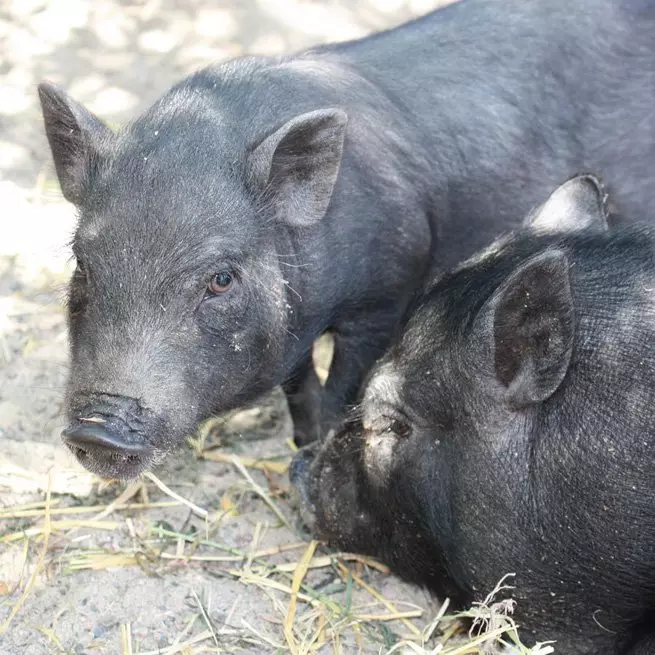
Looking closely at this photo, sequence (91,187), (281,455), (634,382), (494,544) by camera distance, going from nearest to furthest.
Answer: (634,382) < (494,544) < (91,187) < (281,455)

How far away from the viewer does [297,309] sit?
15.3ft

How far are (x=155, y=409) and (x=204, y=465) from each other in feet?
4.47

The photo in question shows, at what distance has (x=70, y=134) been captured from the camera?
180 inches

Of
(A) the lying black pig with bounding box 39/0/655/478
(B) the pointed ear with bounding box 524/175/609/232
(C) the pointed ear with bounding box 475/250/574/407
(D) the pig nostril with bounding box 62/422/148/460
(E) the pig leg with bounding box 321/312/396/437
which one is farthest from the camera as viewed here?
(E) the pig leg with bounding box 321/312/396/437

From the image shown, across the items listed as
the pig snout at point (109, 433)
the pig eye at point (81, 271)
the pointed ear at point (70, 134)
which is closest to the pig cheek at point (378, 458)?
the pig snout at point (109, 433)

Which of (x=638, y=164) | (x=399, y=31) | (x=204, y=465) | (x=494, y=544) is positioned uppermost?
(x=399, y=31)

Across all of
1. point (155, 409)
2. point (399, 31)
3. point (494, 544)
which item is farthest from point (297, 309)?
point (399, 31)

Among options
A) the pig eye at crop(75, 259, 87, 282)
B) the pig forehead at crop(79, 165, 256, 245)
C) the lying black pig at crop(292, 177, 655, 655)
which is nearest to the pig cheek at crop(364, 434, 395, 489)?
the lying black pig at crop(292, 177, 655, 655)

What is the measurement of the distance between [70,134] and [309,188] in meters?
0.95

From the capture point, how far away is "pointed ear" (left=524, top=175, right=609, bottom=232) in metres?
4.34

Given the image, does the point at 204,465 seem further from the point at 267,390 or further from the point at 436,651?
the point at 436,651

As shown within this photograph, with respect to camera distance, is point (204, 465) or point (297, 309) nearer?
point (297, 309)

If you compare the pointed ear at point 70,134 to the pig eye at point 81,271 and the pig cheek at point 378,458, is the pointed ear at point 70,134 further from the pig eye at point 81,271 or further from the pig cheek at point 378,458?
the pig cheek at point 378,458

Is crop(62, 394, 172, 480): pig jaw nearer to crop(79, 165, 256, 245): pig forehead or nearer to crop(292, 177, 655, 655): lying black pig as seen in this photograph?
crop(79, 165, 256, 245): pig forehead
